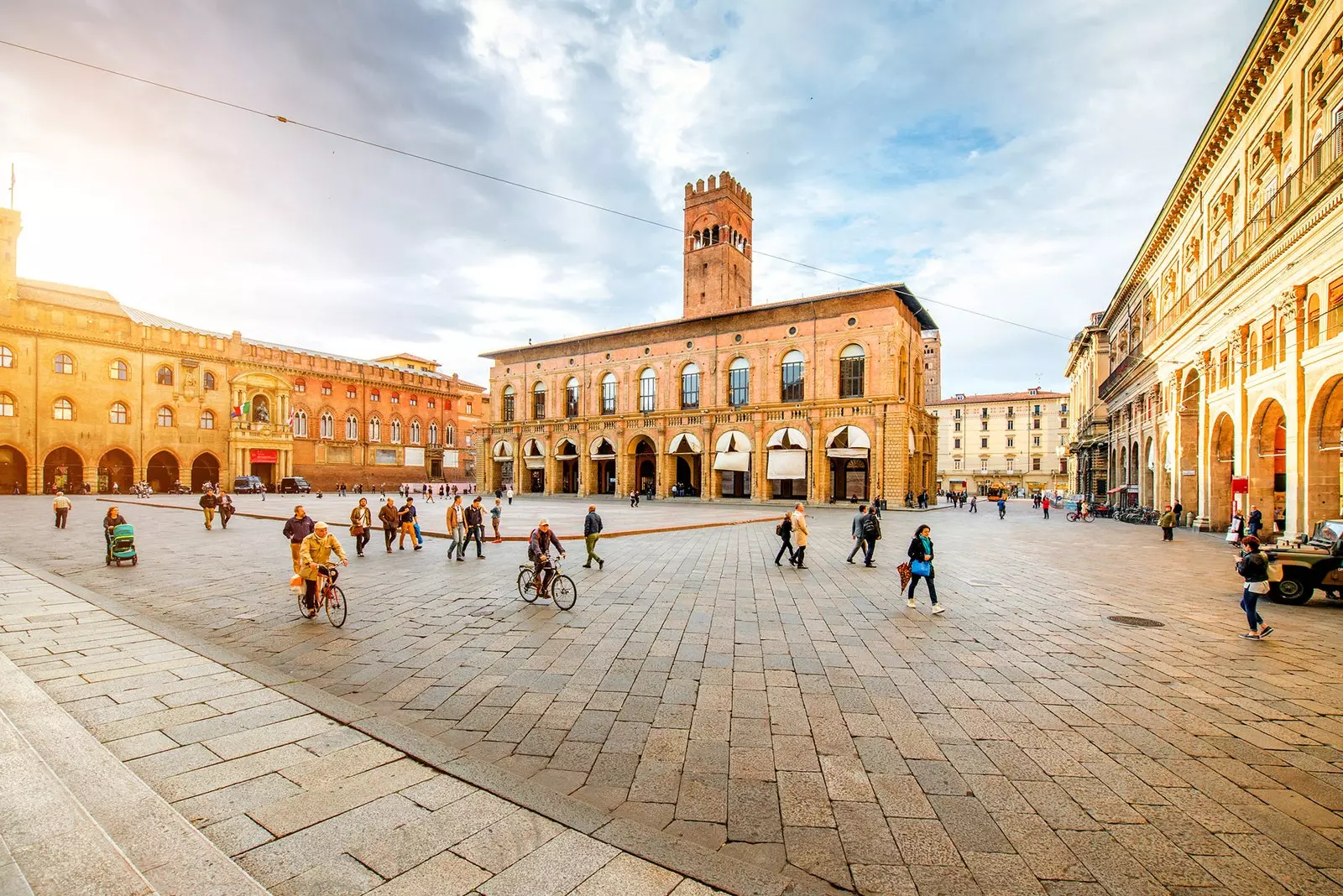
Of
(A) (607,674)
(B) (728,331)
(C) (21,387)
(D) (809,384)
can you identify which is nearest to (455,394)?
(C) (21,387)

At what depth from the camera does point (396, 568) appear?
12133 millimetres

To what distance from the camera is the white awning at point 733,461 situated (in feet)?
131

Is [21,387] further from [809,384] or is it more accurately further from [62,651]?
[809,384]

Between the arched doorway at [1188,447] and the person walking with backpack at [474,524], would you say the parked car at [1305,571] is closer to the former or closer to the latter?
the person walking with backpack at [474,524]

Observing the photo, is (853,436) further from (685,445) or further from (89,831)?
(89,831)

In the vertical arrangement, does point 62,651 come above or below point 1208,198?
below

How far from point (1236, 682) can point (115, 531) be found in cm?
1768

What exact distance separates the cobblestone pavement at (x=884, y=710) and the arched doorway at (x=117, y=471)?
43.5 meters

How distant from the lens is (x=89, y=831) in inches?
125

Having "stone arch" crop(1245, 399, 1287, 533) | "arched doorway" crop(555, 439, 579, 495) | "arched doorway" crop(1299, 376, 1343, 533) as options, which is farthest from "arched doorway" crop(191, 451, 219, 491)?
"stone arch" crop(1245, 399, 1287, 533)

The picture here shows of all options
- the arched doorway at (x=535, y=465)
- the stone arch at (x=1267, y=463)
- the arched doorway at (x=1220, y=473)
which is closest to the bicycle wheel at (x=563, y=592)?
the stone arch at (x=1267, y=463)

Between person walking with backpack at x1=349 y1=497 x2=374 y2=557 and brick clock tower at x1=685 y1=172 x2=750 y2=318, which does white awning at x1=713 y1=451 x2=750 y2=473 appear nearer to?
brick clock tower at x1=685 y1=172 x2=750 y2=318

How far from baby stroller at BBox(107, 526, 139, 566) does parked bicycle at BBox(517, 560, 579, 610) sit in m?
8.84

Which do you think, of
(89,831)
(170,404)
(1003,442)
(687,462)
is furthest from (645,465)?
(1003,442)
